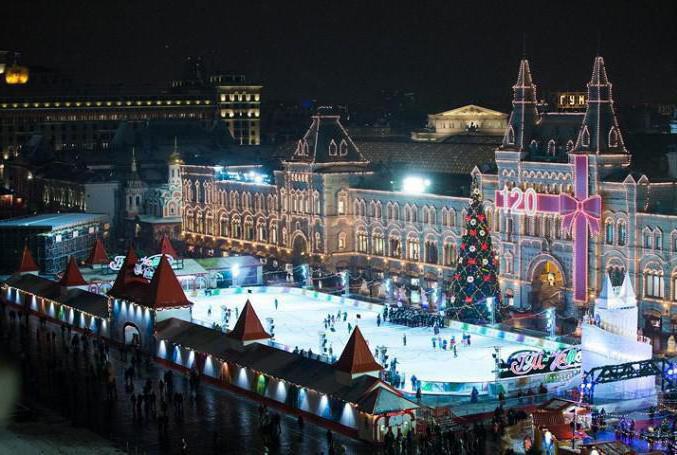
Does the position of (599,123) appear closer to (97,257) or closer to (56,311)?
(56,311)

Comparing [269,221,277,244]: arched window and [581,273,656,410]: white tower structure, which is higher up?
[269,221,277,244]: arched window

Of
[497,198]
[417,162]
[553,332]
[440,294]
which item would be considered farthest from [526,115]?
[417,162]

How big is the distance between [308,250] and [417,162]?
61.9ft

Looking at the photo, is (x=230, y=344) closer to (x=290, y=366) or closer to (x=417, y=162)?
(x=290, y=366)

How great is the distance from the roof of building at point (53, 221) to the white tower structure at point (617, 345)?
64156 millimetres

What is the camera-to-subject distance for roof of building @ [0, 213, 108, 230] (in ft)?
403

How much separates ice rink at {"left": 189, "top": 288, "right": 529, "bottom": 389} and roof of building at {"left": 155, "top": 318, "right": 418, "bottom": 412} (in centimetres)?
588

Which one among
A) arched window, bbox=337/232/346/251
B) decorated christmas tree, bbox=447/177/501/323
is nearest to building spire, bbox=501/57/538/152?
decorated christmas tree, bbox=447/177/501/323

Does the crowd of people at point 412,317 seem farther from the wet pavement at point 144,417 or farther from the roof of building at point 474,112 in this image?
the roof of building at point 474,112

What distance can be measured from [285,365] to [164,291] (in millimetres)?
15819

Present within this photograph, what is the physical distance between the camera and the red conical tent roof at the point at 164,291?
80500 mm

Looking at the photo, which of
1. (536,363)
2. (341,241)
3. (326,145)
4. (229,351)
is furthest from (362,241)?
(536,363)

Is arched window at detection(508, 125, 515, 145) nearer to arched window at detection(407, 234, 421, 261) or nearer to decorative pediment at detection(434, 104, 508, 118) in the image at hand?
arched window at detection(407, 234, 421, 261)

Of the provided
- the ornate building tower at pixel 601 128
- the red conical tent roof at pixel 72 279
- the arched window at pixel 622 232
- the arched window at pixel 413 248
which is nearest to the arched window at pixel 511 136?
the ornate building tower at pixel 601 128
